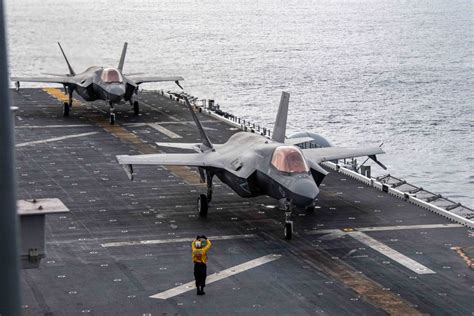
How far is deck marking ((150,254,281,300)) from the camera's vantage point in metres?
25.4

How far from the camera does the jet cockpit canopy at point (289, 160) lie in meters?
31.5

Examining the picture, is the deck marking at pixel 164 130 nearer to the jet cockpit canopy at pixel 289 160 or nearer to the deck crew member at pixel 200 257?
the jet cockpit canopy at pixel 289 160

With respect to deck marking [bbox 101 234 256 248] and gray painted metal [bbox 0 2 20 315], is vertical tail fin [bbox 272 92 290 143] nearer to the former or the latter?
deck marking [bbox 101 234 256 248]

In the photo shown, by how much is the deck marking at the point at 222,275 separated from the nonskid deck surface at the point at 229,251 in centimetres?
5

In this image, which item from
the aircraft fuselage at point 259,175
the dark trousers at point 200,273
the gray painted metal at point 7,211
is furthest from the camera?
the aircraft fuselage at point 259,175

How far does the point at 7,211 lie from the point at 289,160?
26750mm

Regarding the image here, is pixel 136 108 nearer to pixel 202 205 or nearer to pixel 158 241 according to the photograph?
pixel 202 205

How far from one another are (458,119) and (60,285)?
259ft

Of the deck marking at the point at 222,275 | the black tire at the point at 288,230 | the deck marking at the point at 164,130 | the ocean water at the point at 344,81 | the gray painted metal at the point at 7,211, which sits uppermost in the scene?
the gray painted metal at the point at 7,211

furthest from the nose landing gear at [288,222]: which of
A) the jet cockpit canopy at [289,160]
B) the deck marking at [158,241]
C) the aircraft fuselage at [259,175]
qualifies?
the deck marking at [158,241]

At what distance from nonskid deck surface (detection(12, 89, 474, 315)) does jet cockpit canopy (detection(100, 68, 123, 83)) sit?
36.7 ft

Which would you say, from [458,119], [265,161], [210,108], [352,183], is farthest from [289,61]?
[265,161]

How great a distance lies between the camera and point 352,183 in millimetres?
42062

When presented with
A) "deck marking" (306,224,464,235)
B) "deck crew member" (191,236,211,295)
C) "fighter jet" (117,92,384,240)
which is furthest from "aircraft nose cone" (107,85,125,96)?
"deck crew member" (191,236,211,295)
